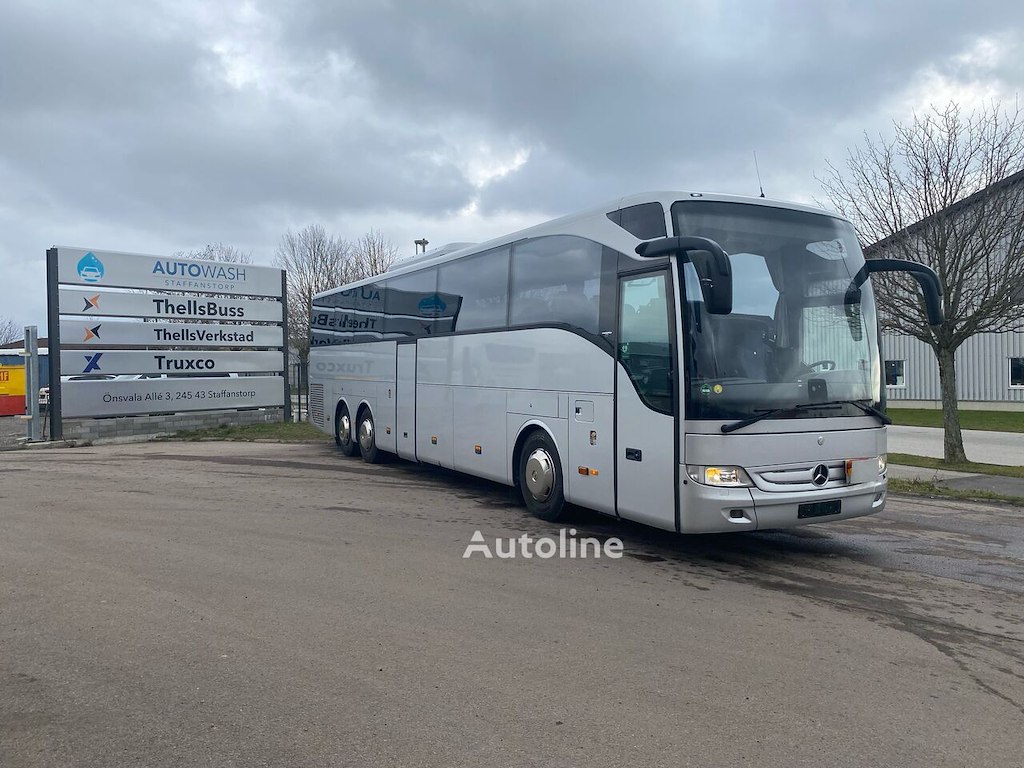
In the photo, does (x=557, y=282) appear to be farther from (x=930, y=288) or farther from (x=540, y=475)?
(x=930, y=288)

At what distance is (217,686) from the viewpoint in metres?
4.39

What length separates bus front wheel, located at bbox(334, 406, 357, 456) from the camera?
15609 mm

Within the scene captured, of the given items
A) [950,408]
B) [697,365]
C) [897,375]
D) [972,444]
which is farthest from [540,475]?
[897,375]

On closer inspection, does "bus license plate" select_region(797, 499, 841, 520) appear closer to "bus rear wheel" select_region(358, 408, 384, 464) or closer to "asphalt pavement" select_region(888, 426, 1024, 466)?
"bus rear wheel" select_region(358, 408, 384, 464)

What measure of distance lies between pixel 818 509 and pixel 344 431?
34.8 feet

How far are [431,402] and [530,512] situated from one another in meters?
2.99

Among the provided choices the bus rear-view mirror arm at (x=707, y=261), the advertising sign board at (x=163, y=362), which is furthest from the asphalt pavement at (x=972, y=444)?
the advertising sign board at (x=163, y=362)

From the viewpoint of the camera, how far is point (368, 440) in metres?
14.7

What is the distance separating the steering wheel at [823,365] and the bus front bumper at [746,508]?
1086mm

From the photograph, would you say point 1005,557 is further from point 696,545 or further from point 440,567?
point 440,567

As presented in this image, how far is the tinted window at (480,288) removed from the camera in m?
10.1

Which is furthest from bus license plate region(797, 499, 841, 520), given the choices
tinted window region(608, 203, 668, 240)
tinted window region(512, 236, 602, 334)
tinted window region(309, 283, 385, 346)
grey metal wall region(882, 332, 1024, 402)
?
grey metal wall region(882, 332, 1024, 402)

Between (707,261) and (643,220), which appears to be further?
(643,220)

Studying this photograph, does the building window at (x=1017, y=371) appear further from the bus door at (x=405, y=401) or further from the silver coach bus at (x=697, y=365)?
the silver coach bus at (x=697, y=365)
